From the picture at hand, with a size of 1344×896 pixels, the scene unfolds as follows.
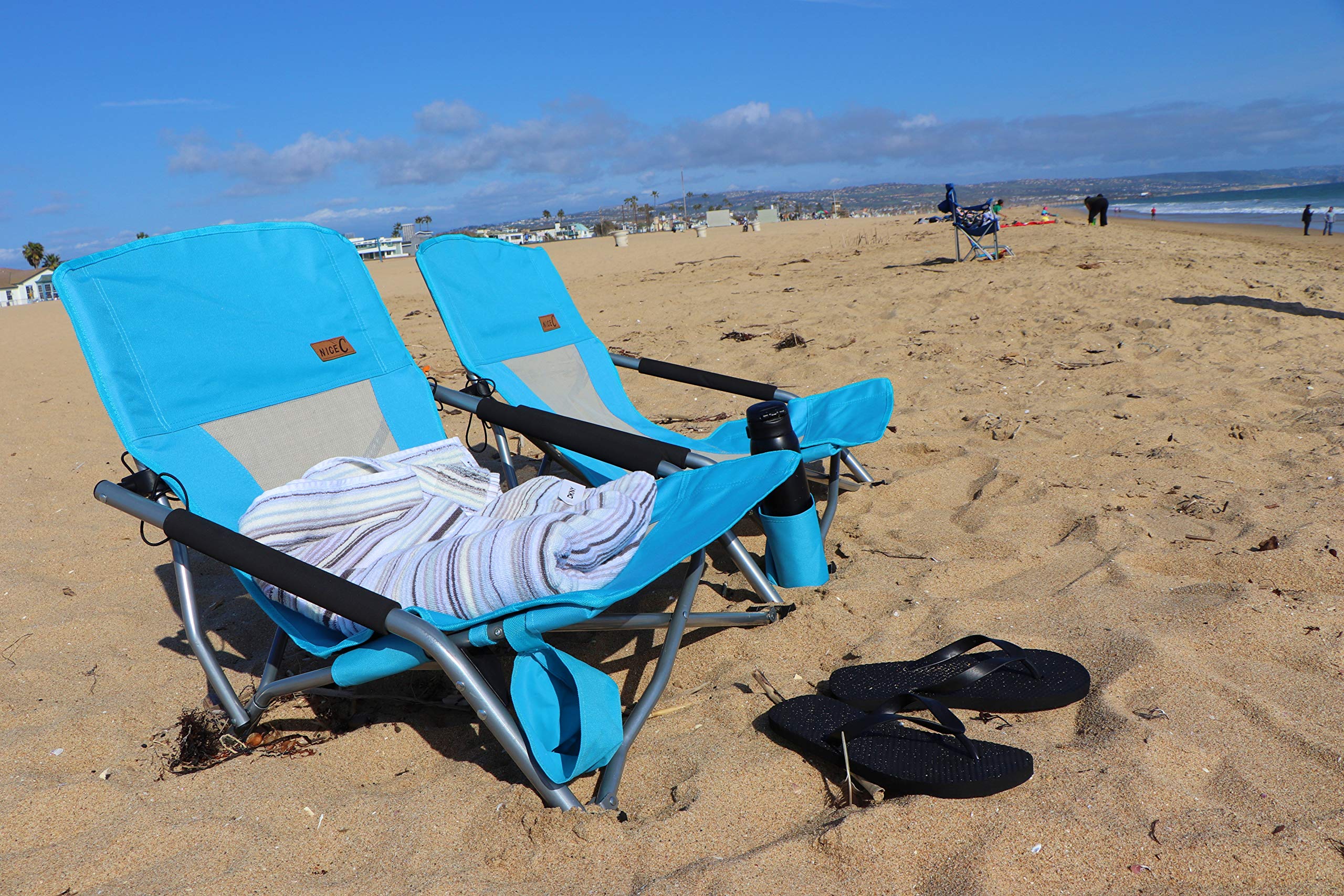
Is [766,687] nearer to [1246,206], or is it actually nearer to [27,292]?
[27,292]

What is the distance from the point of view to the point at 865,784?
5.15ft

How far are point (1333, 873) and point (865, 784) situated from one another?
0.70 metres

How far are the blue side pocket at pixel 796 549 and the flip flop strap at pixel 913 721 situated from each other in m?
0.68

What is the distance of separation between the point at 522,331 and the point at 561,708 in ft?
7.02

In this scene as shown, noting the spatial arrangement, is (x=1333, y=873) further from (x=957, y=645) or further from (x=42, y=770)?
(x=42, y=770)

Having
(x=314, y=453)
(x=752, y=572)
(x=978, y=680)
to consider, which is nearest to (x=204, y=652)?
(x=314, y=453)

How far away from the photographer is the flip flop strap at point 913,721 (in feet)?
5.16

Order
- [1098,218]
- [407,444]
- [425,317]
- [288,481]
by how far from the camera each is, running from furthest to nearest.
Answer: [1098,218]
[425,317]
[407,444]
[288,481]

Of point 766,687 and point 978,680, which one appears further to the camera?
point 766,687

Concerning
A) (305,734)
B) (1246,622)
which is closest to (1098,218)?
(1246,622)

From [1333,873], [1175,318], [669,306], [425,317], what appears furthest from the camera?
[425,317]

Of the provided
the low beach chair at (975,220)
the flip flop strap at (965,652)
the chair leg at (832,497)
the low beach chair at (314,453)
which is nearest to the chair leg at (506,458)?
the low beach chair at (314,453)

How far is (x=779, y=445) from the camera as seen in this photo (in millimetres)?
2438

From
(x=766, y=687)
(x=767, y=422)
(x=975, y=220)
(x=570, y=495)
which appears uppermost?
(x=975, y=220)
